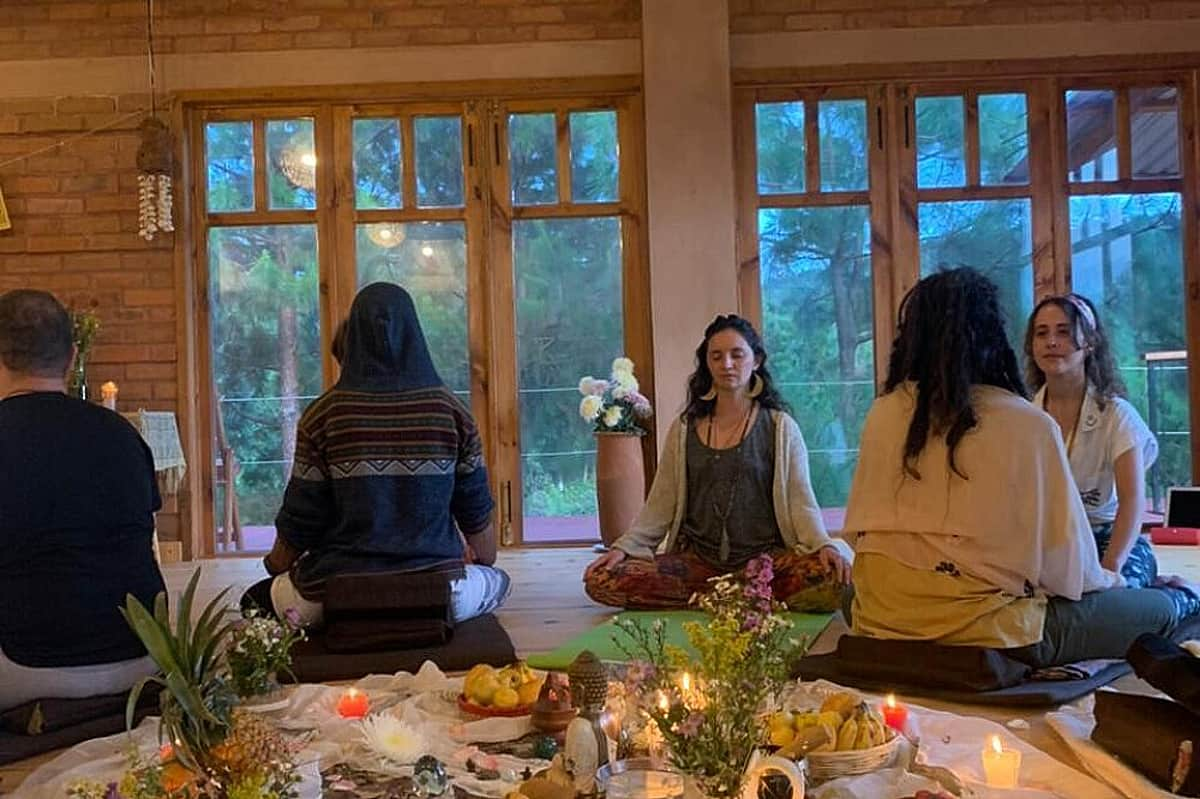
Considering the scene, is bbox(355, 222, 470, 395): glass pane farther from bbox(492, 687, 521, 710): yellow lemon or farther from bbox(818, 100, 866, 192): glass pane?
bbox(492, 687, 521, 710): yellow lemon

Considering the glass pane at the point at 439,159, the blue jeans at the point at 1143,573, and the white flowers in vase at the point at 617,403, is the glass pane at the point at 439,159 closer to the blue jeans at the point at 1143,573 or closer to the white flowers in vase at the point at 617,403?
the white flowers in vase at the point at 617,403

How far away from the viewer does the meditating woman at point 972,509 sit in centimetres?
275

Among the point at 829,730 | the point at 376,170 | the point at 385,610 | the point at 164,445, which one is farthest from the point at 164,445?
the point at 829,730

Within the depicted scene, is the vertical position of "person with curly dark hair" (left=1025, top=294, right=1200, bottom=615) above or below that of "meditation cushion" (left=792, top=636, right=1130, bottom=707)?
above

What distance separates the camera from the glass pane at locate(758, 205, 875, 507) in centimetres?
614

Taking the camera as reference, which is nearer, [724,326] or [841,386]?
[724,326]

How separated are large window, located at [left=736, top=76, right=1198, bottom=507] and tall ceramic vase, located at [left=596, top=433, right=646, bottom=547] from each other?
115 cm

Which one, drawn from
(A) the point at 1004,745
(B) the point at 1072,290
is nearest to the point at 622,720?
(A) the point at 1004,745

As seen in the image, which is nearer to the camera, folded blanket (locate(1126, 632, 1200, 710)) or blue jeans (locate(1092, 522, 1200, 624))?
folded blanket (locate(1126, 632, 1200, 710))

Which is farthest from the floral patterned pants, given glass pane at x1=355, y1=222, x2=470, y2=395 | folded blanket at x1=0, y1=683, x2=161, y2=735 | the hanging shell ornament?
the hanging shell ornament

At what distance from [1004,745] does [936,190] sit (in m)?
4.38

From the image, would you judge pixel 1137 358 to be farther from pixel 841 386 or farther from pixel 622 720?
pixel 622 720

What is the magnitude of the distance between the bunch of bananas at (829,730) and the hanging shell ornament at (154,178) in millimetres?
4722

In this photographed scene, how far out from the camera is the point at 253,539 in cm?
613
